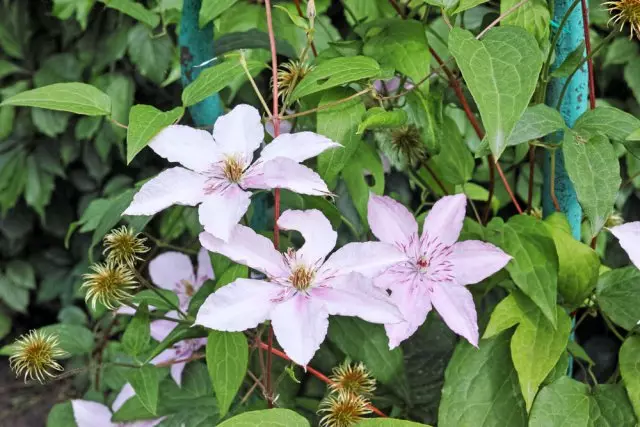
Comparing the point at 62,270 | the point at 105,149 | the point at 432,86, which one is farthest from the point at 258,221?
the point at 62,270

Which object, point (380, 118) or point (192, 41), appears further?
point (192, 41)

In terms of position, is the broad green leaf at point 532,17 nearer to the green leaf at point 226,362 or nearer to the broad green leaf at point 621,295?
the broad green leaf at point 621,295

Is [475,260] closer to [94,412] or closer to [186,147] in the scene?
[186,147]

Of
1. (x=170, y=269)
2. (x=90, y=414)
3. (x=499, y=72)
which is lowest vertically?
(x=90, y=414)

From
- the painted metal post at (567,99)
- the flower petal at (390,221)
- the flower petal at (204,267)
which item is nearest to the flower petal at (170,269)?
the flower petal at (204,267)

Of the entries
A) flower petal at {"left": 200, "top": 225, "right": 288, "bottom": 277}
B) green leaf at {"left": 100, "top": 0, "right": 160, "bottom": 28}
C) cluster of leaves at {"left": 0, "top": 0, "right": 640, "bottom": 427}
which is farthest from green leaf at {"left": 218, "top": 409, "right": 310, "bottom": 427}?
green leaf at {"left": 100, "top": 0, "right": 160, "bottom": 28}

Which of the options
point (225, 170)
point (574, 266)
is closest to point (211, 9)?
point (225, 170)
